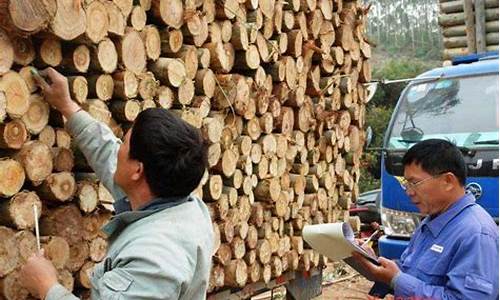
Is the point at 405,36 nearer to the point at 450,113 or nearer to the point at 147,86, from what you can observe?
the point at 450,113

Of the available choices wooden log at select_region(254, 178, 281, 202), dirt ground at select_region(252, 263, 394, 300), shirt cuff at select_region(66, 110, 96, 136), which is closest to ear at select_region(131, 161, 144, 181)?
shirt cuff at select_region(66, 110, 96, 136)

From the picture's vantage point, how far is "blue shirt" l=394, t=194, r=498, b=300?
9.48 feet

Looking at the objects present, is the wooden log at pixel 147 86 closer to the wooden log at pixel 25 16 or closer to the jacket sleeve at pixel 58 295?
the wooden log at pixel 25 16

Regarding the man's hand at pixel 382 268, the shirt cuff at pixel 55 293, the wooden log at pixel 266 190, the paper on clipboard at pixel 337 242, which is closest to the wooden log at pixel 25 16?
the shirt cuff at pixel 55 293

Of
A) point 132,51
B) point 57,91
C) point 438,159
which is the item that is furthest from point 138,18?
point 438,159

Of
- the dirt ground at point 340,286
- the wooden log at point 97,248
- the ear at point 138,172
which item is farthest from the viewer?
the dirt ground at point 340,286

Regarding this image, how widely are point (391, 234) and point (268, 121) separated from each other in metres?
2.01

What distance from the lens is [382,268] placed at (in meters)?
3.20

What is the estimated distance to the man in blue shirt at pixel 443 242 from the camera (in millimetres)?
2904

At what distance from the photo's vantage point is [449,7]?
1278cm

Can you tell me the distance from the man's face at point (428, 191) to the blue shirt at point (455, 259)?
0.05m

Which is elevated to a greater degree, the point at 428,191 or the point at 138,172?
the point at 138,172

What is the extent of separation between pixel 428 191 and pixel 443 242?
239mm

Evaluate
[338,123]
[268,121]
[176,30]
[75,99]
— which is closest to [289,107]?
[268,121]
